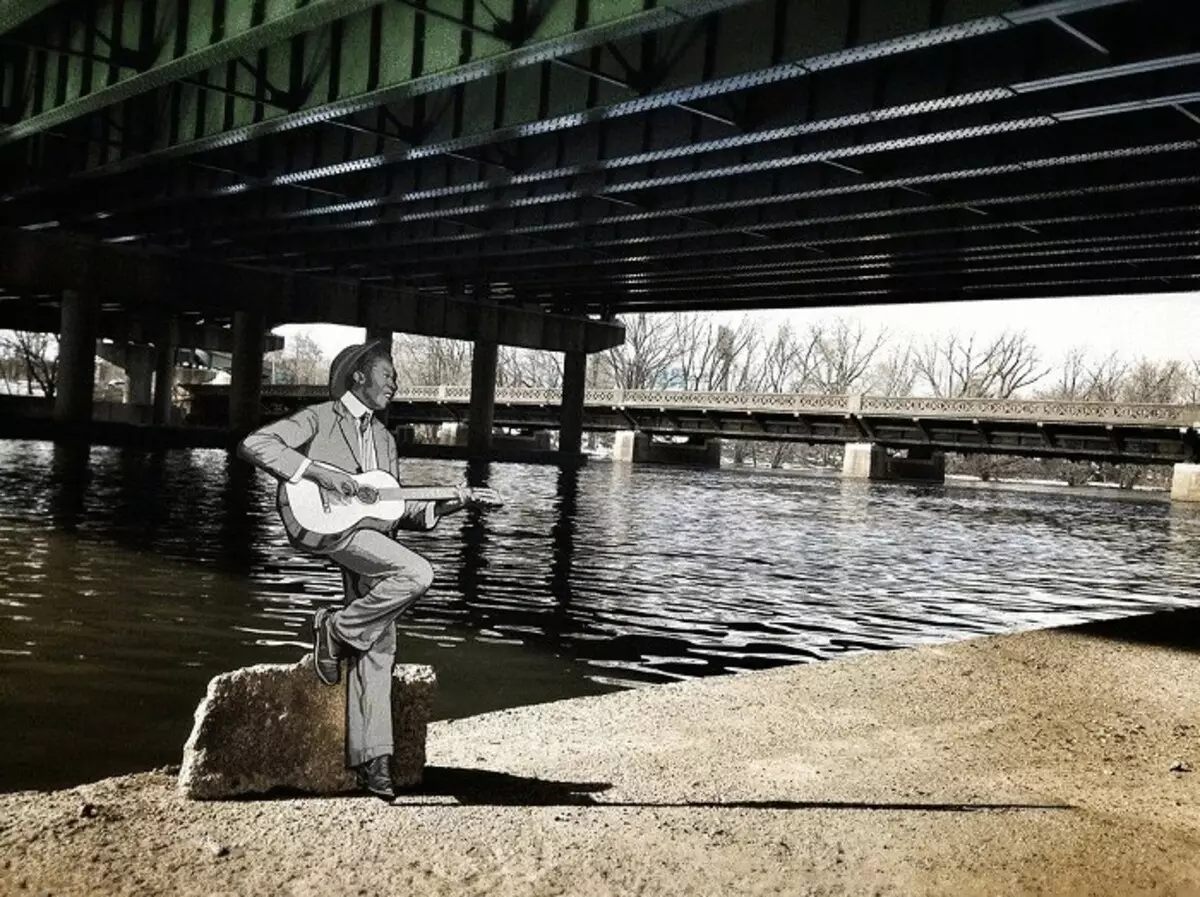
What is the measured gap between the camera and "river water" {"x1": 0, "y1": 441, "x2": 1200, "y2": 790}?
934 cm

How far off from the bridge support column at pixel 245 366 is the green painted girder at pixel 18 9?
105ft

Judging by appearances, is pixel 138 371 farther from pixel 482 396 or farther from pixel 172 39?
pixel 172 39

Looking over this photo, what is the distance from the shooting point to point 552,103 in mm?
23234

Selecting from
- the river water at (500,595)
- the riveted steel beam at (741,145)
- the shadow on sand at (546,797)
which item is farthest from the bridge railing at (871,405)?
the shadow on sand at (546,797)

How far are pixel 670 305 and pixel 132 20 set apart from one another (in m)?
37.7

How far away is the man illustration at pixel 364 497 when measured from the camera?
4.76 m

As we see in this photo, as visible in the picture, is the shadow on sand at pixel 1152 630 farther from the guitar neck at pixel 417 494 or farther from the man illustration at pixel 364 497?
the guitar neck at pixel 417 494

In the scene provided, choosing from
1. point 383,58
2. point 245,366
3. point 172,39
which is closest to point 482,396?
point 245,366

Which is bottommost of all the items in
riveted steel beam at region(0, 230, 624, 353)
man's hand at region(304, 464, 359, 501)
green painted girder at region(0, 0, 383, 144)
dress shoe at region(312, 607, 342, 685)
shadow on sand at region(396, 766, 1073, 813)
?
shadow on sand at region(396, 766, 1073, 813)

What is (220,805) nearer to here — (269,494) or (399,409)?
(269,494)

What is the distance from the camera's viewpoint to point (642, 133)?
2573 cm

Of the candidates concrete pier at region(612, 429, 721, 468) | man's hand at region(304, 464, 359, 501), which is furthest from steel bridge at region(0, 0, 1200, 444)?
concrete pier at region(612, 429, 721, 468)

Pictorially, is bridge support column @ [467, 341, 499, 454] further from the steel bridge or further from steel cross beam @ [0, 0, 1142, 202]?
steel cross beam @ [0, 0, 1142, 202]

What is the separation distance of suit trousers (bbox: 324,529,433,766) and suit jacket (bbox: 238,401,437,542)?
15 cm
